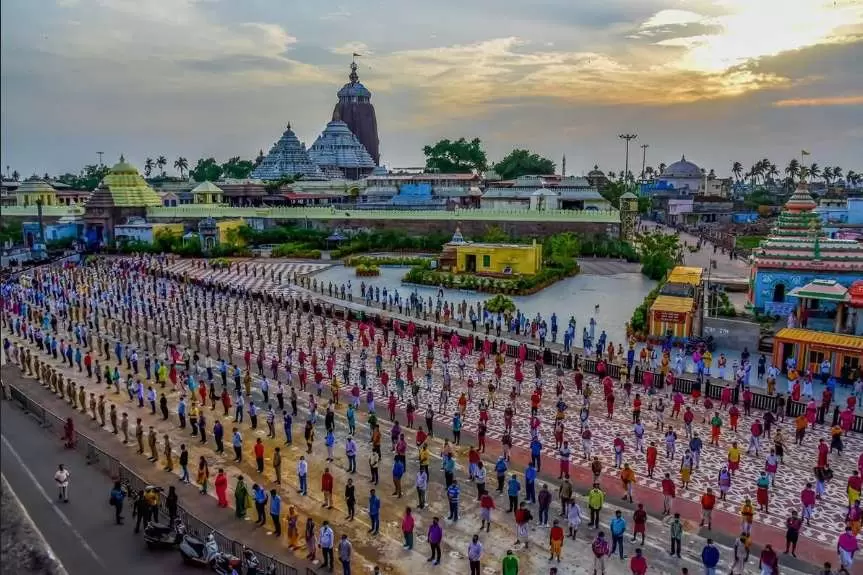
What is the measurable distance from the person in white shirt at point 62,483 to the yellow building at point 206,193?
171 ft

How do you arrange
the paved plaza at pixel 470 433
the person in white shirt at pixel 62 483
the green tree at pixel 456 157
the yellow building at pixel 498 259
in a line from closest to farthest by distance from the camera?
the paved plaza at pixel 470 433, the person in white shirt at pixel 62 483, the yellow building at pixel 498 259, the green tree at pixel 456 157

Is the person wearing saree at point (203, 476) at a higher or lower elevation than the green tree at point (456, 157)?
lower

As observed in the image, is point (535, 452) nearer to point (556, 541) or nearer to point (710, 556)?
point (556, 541)

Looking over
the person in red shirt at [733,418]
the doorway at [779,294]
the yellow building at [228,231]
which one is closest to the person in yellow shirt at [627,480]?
the person in red shirt at [733,418]

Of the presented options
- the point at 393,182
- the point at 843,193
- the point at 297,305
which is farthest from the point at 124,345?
the point at 843,193

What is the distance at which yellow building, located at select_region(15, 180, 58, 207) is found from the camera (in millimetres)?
66188

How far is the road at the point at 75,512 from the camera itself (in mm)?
9953

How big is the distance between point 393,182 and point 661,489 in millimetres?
54793

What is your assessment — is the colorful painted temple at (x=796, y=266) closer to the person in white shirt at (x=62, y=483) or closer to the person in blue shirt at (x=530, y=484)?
the person in blue shirt at (x=530, y=484)

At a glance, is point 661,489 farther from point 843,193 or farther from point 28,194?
point 843,193

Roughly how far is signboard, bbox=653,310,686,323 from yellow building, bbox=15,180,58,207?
61.7 m

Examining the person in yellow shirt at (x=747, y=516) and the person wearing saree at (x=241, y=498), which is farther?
the person wearing saree at (x=241, y=498)

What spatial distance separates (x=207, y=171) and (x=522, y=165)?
1670 inches

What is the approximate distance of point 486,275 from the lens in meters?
35.6
